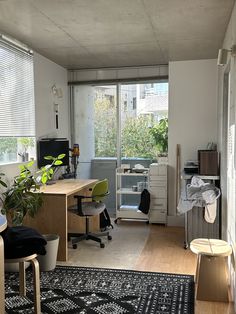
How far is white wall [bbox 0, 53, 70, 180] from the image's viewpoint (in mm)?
4367

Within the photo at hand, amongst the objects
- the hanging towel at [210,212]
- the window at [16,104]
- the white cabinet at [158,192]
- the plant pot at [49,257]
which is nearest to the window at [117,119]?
the white cabinet at [158,192]

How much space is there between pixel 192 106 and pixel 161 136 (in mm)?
682

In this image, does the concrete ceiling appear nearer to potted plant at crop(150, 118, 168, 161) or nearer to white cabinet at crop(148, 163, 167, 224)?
potted plant at crop(150, 118, 168, 161)

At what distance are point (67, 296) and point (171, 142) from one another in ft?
9.64

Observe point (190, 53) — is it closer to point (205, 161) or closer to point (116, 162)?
point (205, 161)

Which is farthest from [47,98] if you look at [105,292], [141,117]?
[105,292]

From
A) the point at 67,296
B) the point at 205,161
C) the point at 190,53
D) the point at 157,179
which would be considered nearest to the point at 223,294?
the point at 67,296

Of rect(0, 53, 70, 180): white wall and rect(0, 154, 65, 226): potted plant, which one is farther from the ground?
rect(0, 53, 70, 180): white wall

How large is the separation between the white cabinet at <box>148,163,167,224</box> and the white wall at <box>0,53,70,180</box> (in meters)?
1.62

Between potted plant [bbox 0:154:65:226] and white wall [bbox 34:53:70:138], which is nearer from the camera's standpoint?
potted plant [bbox 0:154:65:226]

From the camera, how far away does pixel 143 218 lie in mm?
5152

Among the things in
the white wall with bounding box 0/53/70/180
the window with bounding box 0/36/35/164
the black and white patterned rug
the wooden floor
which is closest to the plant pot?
the black and white patterned rug

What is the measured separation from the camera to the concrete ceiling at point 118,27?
2855mm

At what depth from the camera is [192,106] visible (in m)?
4.90
